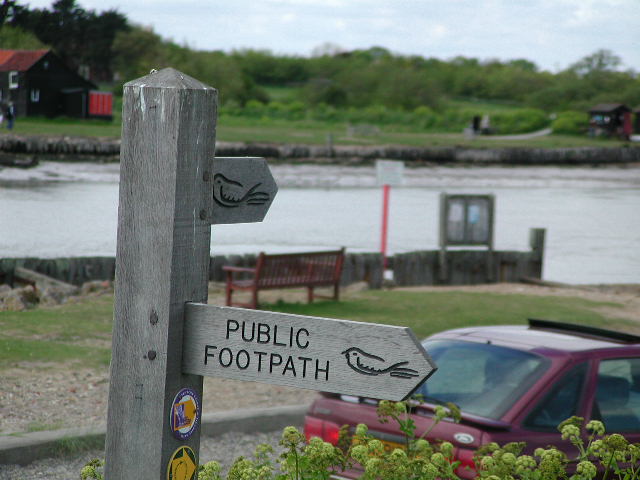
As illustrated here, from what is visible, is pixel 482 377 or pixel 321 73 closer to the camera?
pixel 482 377

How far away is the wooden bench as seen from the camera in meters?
12.9

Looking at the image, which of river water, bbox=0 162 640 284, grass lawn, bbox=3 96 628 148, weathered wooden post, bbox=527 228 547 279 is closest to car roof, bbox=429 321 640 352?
river water, bbox=0 162 640 284

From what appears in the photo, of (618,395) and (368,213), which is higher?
(618,395)

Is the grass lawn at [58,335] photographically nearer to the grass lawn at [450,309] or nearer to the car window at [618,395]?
the grass lawn at [450,309]

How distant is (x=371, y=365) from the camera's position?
2691 millimetres

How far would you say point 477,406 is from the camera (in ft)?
17.3

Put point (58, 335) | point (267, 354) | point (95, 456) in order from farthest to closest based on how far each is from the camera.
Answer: point (58, 335) < point (95, 456) < point (267, 354)

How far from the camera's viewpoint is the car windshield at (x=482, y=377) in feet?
17.3

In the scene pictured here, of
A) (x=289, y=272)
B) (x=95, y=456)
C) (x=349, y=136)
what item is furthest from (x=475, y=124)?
(x=95, y=456)

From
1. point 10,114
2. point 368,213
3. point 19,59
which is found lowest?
point 368,213

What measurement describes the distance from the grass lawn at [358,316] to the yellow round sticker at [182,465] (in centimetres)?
601

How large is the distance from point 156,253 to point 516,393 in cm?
292

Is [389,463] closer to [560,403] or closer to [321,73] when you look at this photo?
[560,403]

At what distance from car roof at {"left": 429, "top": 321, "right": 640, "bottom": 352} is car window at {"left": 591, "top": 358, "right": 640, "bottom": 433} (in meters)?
0.11
